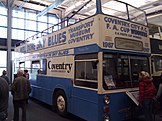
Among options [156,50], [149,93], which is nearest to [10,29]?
[156,50]

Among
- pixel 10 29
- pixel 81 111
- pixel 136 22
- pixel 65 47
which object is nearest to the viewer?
pixel 81 111

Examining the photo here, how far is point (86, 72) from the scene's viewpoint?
500 centimetres

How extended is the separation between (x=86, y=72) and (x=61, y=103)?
185 centimetres

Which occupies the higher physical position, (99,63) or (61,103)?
(99,63)

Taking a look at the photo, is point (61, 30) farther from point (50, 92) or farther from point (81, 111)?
point (81, 111)

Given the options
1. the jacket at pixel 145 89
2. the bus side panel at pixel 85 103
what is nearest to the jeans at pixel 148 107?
the jacket at pixel 145 89

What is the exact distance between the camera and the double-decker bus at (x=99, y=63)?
4.49 metres

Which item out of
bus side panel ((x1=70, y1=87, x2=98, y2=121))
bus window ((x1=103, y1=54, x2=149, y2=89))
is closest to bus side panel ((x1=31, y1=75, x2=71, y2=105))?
bus side panel ((x1=70, y1=87, x2=98, y2=121))

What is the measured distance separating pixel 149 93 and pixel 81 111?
1.82 m

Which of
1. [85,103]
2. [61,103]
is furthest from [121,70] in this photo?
[61,103]

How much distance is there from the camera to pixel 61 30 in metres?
6.48

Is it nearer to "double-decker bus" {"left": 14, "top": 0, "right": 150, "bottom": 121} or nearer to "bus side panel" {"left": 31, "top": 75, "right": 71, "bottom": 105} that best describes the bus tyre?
"double-decker bus" {"left": 14, "top": 0, "right": 150, "bottom": 121}

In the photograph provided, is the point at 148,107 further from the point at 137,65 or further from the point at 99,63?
the point at 99,63

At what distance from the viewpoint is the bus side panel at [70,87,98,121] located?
4.50 metres
